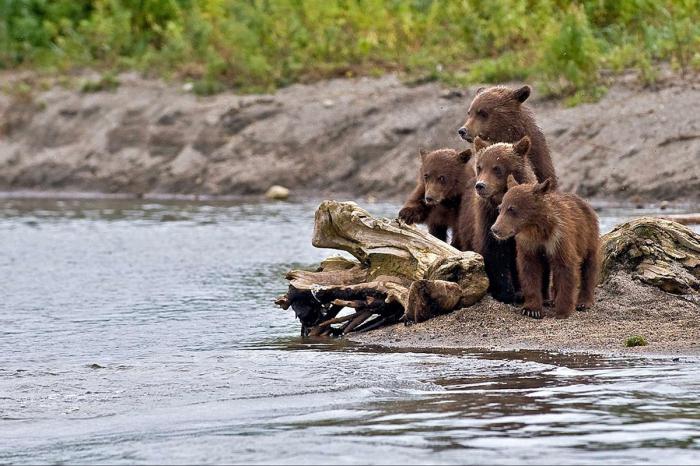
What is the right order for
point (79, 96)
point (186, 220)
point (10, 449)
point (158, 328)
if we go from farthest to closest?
point (79, 96)
point (186, 220)
point (158, 328)
point (10, 449)

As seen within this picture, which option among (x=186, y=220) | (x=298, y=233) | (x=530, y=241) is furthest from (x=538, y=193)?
(x=186, y=220)

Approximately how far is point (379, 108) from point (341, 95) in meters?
0.96

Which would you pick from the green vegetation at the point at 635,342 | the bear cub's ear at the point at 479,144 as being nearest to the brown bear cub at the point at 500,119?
the bear cub's ear at the point at 479,144

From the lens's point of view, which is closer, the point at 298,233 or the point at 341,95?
the point at 298,233

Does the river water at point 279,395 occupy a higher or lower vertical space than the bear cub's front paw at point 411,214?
lower

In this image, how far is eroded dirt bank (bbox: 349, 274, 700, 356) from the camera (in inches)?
313

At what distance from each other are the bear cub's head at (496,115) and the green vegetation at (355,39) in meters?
9.07

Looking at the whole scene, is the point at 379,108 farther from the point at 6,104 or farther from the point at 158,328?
the point at 158,328

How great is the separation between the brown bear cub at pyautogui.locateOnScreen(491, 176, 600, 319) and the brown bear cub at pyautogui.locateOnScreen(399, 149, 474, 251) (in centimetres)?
81

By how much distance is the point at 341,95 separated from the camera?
69.8 feet

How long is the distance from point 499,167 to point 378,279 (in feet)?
3.52

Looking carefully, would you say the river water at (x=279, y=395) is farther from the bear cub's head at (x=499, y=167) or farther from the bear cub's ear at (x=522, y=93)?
the bear cub's ear at (x=522, y=93)

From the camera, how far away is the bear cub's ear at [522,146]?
28.8 ft

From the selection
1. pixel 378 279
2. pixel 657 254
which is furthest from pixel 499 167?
pixel 657 254
